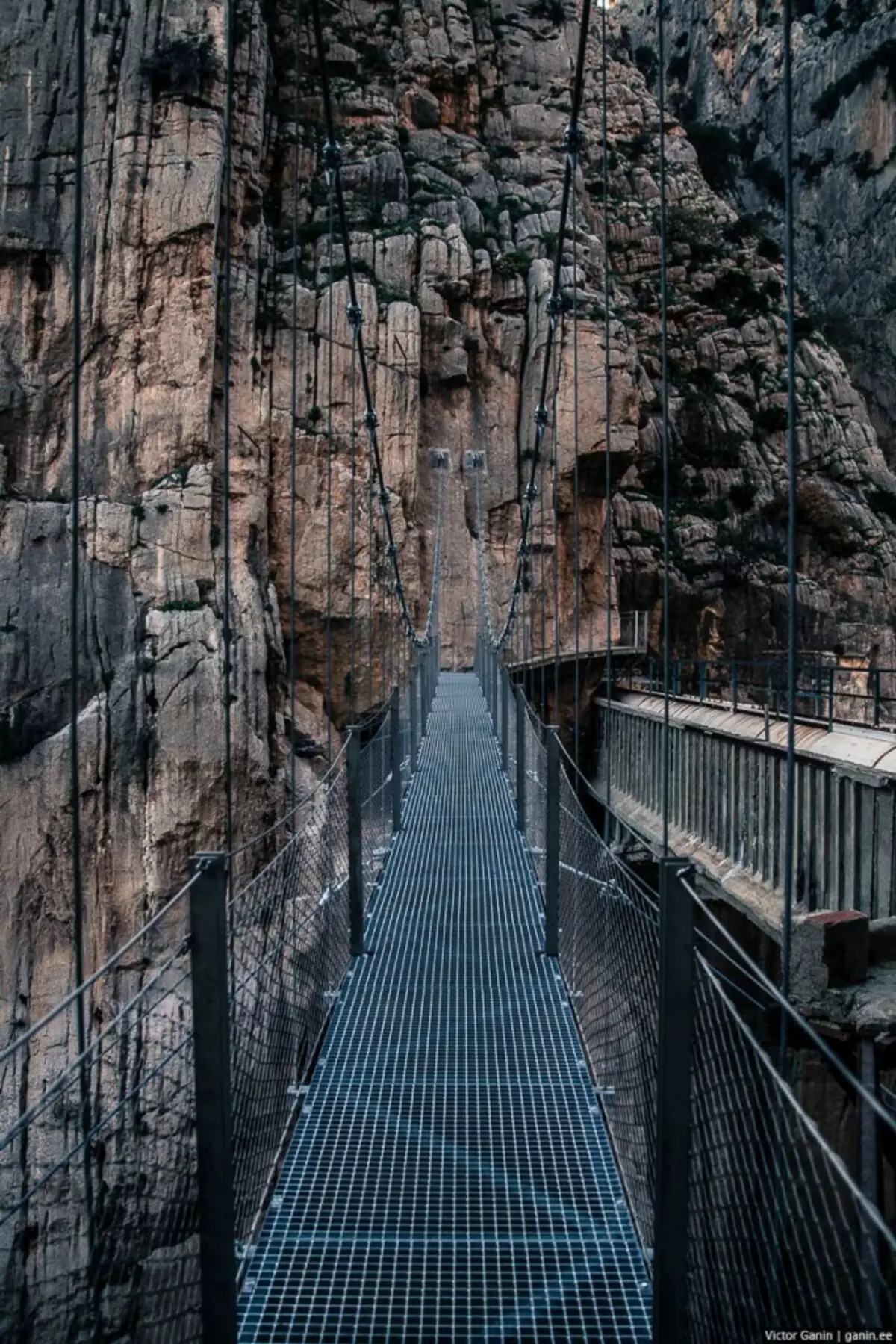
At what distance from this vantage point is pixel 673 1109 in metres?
1.33

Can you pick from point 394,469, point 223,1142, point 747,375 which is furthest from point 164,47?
point 223,1142

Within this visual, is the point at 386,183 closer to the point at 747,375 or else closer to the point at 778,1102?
the point at 747,375

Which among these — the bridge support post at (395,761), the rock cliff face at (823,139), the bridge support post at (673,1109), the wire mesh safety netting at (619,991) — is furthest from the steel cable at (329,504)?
the rock cliff face at (823,139)

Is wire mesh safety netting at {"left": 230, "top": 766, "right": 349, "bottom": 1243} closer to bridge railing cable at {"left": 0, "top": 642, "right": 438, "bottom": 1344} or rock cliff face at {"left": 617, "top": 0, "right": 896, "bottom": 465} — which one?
bridge railing cable at {"left": 0, "top": 642, "right": 438, "bottom": 1344}

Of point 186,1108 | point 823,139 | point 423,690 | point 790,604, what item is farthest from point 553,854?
point 823,139

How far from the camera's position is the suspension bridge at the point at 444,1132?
1.33 m

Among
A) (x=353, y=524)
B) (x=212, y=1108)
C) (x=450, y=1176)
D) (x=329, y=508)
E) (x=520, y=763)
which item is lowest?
(x=450, y=1176)

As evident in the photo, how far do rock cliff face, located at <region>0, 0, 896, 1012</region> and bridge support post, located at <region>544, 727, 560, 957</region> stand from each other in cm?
836

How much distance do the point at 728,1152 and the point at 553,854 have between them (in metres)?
1.90

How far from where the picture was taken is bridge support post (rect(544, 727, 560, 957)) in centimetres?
326

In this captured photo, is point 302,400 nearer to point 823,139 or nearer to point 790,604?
point 790,604

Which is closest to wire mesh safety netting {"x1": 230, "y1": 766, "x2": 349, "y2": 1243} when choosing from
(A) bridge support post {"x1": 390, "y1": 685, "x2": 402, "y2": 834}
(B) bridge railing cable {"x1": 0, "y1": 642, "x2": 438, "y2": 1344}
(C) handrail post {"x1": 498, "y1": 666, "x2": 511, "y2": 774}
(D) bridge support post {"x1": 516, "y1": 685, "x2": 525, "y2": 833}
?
(B) bridge railing cable {"x1": 0, "y1": 642, "x2": 438, "y2": 1344}

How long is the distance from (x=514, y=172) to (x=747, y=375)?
22.1ft

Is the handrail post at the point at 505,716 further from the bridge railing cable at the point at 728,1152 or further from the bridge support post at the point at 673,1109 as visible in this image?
the bridge support post at the point at 673,1109
